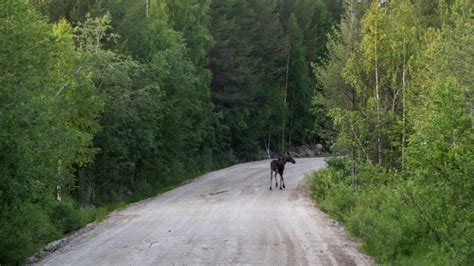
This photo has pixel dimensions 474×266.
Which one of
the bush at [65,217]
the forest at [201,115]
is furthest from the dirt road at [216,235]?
the forest at [201,115]

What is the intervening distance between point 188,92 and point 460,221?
25250 mm

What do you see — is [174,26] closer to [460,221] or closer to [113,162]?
[113,162]

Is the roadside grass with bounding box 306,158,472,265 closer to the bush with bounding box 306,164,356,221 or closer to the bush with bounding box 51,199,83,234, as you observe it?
the bush with bounding box 306,164,356,221

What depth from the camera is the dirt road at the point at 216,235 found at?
12695 mm

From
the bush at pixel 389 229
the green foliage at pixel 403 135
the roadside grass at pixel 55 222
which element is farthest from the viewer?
the bush at pixel 389 229

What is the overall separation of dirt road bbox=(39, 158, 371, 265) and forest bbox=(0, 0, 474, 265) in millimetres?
849

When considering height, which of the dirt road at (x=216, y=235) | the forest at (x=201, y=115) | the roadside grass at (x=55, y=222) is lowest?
the dirt road at (x=216, y=235)

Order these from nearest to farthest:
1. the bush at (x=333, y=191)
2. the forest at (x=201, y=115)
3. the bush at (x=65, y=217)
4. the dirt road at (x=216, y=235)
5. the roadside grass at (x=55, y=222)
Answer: the forest at (x=201, y=115)
the roadside grass at (x=55, y=222)
the dirt road at (x=216, y=235)
the bush at (x=65, y=217)
the bush at (x=333, y=191)

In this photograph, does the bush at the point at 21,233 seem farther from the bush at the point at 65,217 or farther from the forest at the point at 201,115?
the bush at the point at 65,217

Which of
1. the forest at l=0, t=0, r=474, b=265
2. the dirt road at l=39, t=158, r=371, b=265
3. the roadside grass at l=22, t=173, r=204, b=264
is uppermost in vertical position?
the forest at l=0, t=0, r=474, b=265

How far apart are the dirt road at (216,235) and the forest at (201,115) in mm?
849

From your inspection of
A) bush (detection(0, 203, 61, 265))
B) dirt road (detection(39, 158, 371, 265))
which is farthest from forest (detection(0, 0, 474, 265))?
dirt road (detection(39, 158, 371, 265))

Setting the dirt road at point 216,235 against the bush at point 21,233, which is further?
the dirt road at point 216,235

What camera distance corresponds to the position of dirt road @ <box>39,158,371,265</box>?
500 inches
